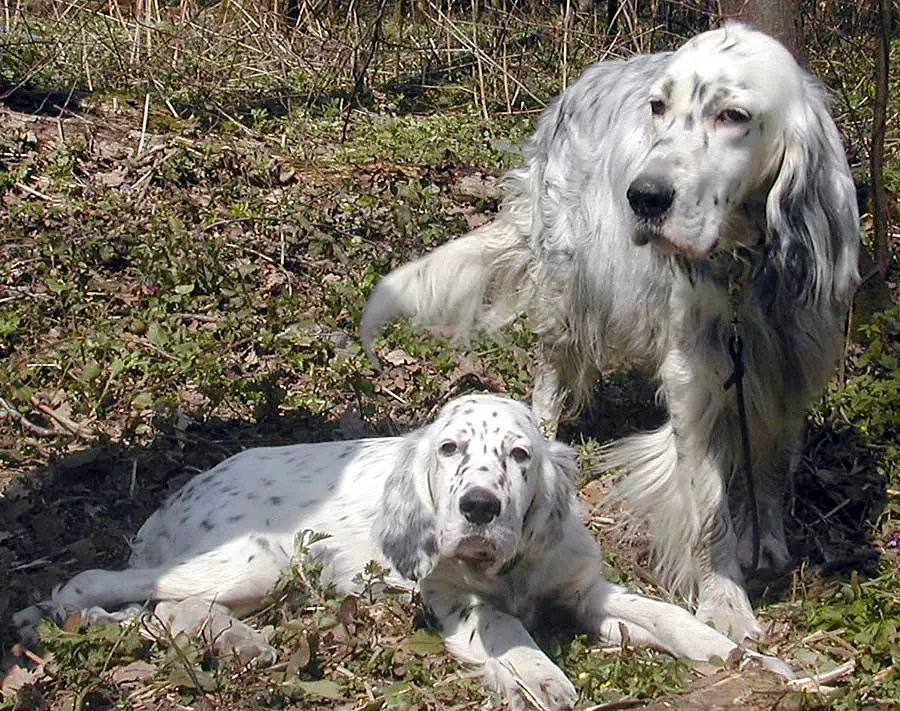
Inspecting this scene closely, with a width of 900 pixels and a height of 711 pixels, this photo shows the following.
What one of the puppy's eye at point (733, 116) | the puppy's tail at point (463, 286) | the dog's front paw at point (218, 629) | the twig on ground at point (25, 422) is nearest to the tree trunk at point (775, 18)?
the puppy's tail at point (463, 286)

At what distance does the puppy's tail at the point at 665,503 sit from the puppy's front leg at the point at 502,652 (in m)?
0.73

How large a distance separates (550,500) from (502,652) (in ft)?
1.47

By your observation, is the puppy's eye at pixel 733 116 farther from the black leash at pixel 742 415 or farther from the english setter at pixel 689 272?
the black leash at pixel 742 415

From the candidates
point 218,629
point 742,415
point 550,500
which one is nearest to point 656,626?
point 550,500

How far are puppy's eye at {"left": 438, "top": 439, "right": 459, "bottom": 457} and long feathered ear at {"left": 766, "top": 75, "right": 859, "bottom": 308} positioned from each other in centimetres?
103

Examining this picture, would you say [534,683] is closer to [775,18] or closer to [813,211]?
[813,211]

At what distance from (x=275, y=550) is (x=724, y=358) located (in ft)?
4.88

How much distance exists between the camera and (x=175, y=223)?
658 cm

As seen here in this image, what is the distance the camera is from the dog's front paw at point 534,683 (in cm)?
348

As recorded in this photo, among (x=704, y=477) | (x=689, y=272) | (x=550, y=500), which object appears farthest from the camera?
(x=704, y=477)

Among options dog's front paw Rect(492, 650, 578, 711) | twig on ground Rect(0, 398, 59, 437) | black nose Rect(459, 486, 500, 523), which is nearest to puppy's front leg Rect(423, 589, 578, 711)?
dog's front paw Rect(492, 650, 578, 711)

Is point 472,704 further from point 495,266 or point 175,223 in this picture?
point 175,223

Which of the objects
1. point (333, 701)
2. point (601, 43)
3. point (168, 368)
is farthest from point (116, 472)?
point (601, 43)

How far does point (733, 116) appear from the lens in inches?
145
